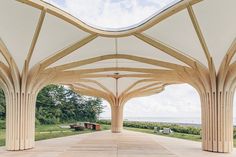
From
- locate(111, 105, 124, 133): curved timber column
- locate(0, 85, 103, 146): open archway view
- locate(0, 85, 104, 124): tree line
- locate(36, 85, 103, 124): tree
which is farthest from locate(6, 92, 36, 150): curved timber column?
locate(36, 85, 103, 124): tree

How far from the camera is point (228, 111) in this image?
1336 centimetres

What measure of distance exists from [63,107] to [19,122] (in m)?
29.7

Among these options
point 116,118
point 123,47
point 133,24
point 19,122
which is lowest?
point 116,118

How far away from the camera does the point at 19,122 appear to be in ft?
44.3

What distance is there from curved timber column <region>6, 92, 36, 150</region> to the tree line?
25.3 metres

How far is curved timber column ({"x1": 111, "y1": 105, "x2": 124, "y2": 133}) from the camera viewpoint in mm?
28297

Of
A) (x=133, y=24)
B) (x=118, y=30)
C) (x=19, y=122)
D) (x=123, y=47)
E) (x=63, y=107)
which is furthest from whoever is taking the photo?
(x=63, y=107)

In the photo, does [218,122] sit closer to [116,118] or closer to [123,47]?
[123,47]

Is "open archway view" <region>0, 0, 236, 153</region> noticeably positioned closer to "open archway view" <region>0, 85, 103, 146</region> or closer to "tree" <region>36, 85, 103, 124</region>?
"open archway view" <region>0, 85, 103, 146</region>

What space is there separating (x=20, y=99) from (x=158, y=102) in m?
31.4

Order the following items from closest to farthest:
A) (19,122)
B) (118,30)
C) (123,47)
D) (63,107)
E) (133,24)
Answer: (133,24) < (118,30) < (19,122) < (123,47) < (63,107)

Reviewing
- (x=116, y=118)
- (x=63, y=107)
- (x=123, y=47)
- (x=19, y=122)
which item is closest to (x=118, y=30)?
(x=123, y=47)

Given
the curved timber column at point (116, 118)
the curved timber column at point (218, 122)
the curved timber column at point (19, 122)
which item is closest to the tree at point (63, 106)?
the curved timber column at point (116, 118)

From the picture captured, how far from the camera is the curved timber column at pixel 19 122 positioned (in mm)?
13398
